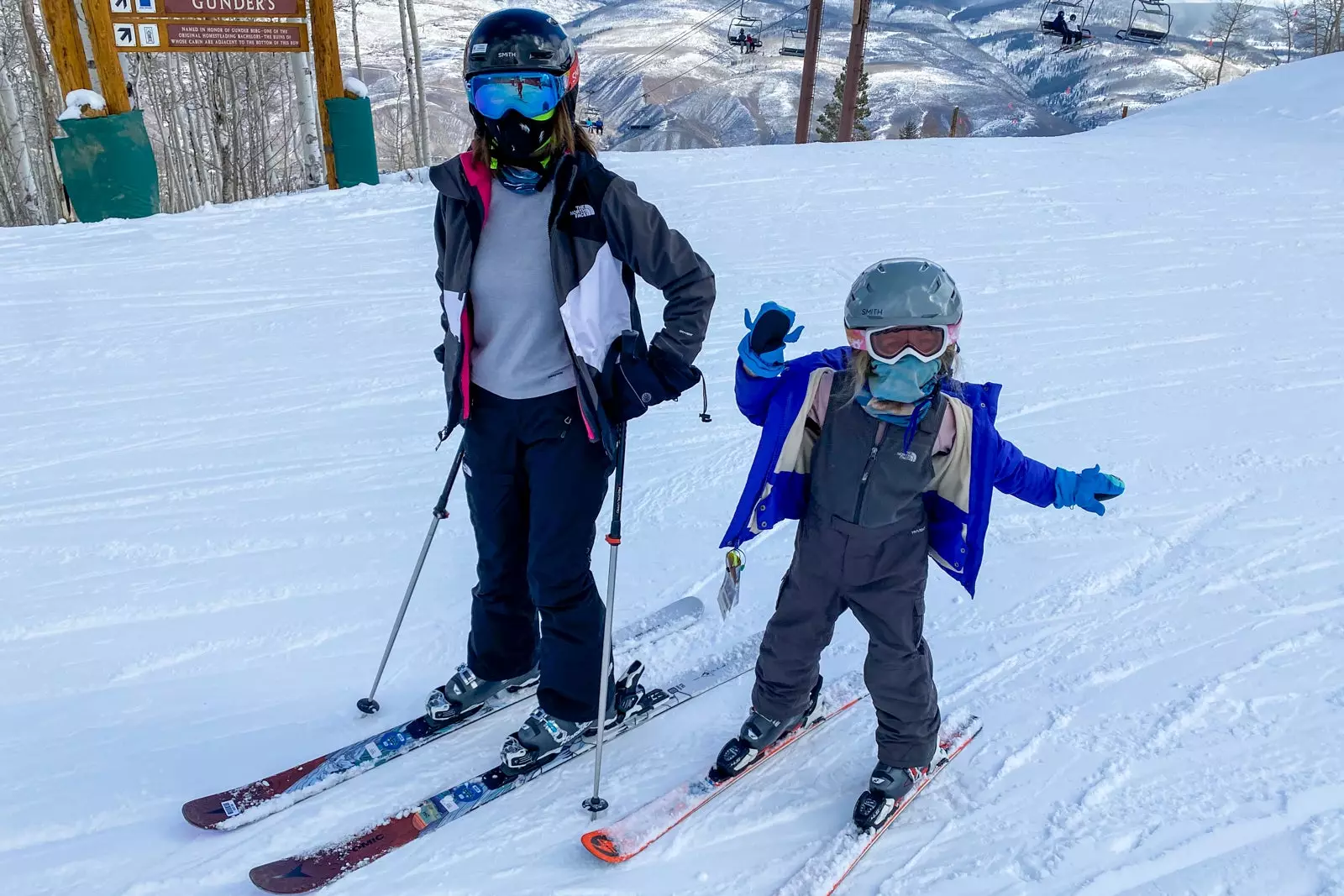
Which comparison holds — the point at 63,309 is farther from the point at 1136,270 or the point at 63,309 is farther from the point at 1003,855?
the point at 1136,270

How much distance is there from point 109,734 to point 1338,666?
402 cm

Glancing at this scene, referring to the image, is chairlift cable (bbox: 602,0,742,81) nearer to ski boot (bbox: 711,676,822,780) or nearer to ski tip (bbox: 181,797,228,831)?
ski boot (bbox: 711,676,822,780)

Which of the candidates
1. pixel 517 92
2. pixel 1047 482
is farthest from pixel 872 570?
pixel 517 92

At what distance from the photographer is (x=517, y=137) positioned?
88.1 inches

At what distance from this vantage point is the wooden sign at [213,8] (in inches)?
324

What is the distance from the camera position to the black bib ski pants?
2.27m

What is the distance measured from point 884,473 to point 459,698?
4.91ft

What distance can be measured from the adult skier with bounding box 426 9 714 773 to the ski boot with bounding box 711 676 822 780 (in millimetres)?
464

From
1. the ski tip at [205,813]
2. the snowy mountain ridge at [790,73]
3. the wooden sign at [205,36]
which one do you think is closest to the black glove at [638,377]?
the ski tip at [205,813]

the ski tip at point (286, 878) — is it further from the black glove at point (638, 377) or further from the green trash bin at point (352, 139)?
the green trash bin at point (352, 139)

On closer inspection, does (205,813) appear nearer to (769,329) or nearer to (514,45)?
(769,329)

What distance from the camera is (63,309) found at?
6.38 m

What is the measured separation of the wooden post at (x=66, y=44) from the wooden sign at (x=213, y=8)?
185 millimetres

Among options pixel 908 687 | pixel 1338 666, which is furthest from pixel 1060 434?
pixel 908 687
